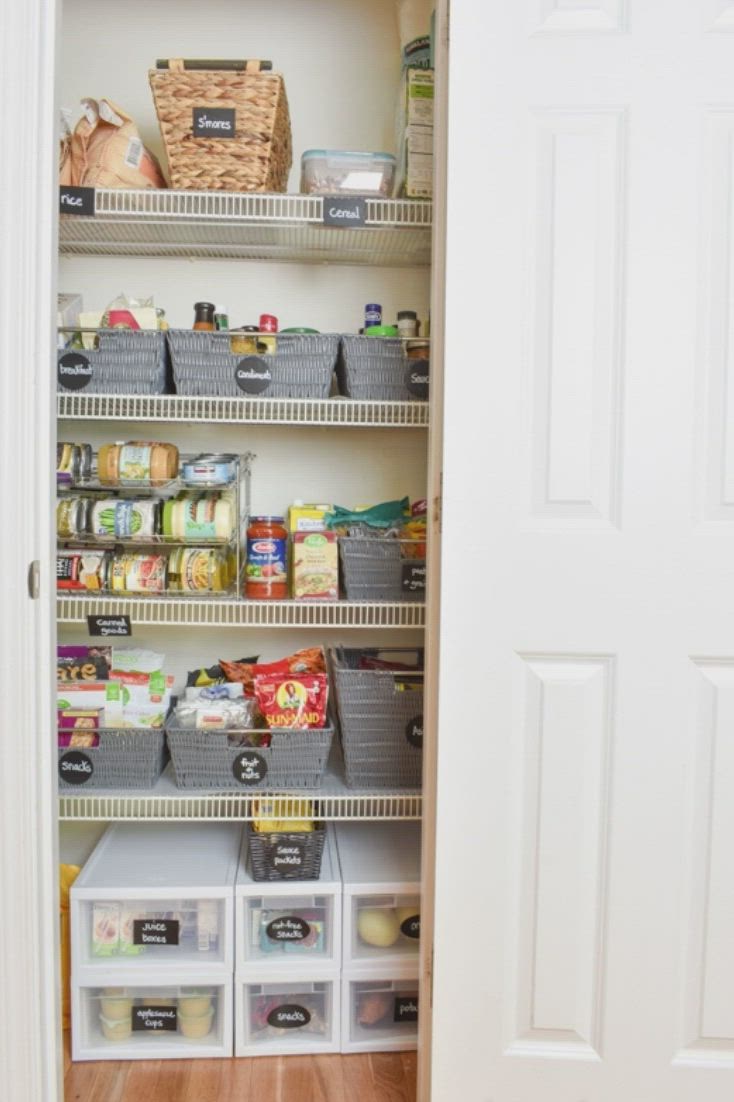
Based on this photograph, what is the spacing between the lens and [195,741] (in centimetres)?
175

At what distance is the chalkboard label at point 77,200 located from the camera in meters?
1.69

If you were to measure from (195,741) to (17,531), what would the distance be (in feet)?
2.23

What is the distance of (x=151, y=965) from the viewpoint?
175 centimetres

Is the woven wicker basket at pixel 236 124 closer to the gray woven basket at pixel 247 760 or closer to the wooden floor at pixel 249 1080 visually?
the gray woven basket at pixel 247 760

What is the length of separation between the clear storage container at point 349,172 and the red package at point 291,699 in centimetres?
101

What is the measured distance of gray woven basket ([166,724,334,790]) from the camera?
1749 millimetres

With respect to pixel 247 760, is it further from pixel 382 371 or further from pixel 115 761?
pixel 382 371

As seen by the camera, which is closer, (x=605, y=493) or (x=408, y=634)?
(x=605, y=493)

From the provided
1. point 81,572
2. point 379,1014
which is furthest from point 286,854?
point 81,572

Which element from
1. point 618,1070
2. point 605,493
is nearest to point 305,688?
point 605,493

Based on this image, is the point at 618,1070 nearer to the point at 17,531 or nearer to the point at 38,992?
the point at 38,992

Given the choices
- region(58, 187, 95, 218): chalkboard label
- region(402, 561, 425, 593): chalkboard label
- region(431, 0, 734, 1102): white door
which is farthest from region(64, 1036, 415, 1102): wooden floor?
region(58, 187, 95, 218): chalkboard label

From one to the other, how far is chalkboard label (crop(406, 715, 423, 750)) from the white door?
361 millimetres

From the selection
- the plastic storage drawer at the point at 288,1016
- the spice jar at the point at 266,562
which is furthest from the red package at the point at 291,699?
the plastic storage drawer at the point at 288,1016
